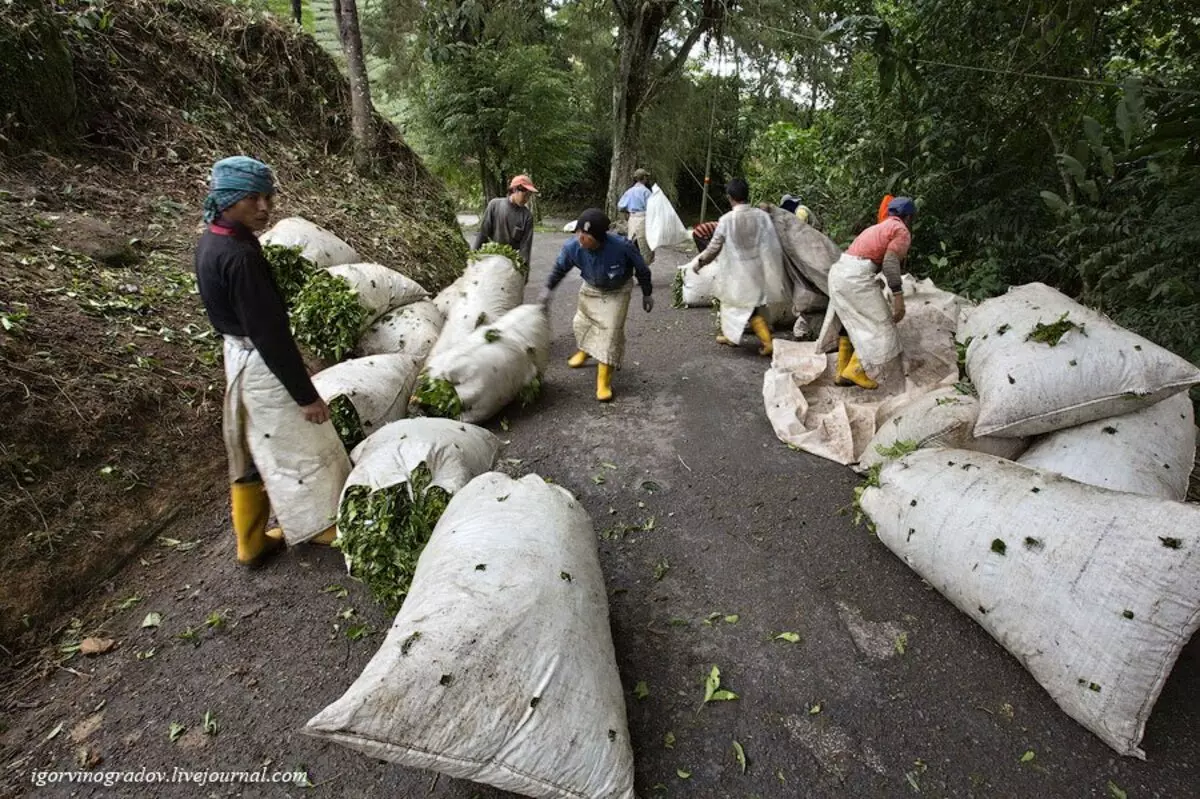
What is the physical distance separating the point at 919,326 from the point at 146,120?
7.03 meters

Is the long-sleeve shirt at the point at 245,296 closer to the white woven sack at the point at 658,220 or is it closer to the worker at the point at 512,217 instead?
the worker at the point at 512,217

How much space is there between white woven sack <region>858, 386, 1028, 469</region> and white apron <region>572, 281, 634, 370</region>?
192cm

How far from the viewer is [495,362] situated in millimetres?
3816

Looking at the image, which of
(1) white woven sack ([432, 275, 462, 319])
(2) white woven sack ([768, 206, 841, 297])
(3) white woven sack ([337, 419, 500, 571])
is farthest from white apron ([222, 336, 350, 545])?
(2) white woven sack ([768, 206, 841, 297])

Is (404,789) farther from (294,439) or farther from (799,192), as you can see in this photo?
(799,192)

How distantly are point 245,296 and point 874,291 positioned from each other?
144 inches

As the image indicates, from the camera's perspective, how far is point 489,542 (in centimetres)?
184

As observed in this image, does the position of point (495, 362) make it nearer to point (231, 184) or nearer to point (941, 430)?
point (231, 184)

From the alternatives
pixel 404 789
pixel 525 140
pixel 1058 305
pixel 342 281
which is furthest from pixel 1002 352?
pixel 525 140

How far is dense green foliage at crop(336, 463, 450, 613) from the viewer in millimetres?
2215

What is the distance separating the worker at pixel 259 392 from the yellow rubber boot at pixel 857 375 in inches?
136

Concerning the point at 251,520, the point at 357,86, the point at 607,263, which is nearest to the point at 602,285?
the point at 607,263

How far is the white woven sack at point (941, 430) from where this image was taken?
2.80 meters

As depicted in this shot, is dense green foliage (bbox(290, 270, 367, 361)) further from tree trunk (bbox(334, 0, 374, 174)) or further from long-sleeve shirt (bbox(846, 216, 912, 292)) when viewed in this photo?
tree trunk (bbox(334, 0, 374, 174))
